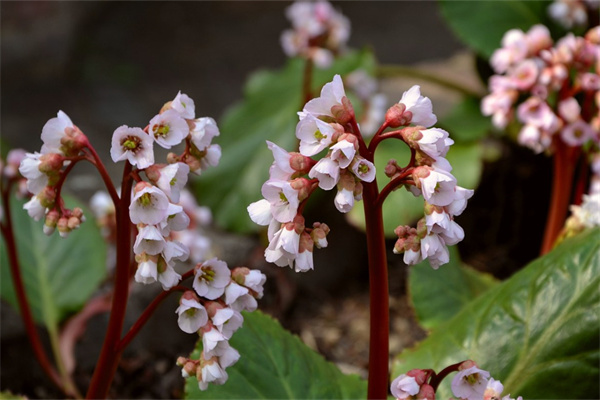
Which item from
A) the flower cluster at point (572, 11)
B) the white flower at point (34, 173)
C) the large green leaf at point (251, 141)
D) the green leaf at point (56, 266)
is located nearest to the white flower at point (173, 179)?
the white flower at point (34, 173)

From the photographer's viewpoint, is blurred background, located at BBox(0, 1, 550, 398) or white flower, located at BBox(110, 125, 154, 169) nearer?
white flower, located at BBox(110, 125, 154, 169)

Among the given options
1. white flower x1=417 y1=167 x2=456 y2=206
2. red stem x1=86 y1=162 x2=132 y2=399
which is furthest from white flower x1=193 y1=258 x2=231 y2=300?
white flower x1=417 y1=167 x2=456 y2=206

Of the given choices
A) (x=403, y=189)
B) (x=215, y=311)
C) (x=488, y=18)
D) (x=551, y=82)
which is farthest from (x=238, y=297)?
(x=488, y=18)

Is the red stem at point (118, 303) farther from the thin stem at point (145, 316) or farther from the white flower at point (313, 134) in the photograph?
the white flower at point (313, 134)

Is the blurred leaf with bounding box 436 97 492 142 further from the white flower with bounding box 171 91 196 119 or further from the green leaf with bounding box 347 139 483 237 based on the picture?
the white flower with bounding box 171 91 196 119

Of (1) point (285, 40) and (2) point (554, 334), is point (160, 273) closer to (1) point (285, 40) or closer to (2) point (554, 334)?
(2) point (554, 334)

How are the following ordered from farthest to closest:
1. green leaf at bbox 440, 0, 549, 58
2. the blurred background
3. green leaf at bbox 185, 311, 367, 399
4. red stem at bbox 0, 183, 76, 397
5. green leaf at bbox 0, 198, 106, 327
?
1. green leaf at bbox 440, 0, 549, 58
2. the blurred background
3. green leaf at bbox 0, 198, 106, 327
4. red stem at bbox 0, 183, 76, 397
5. green leaf at bbox 185, 311, 367, 399
